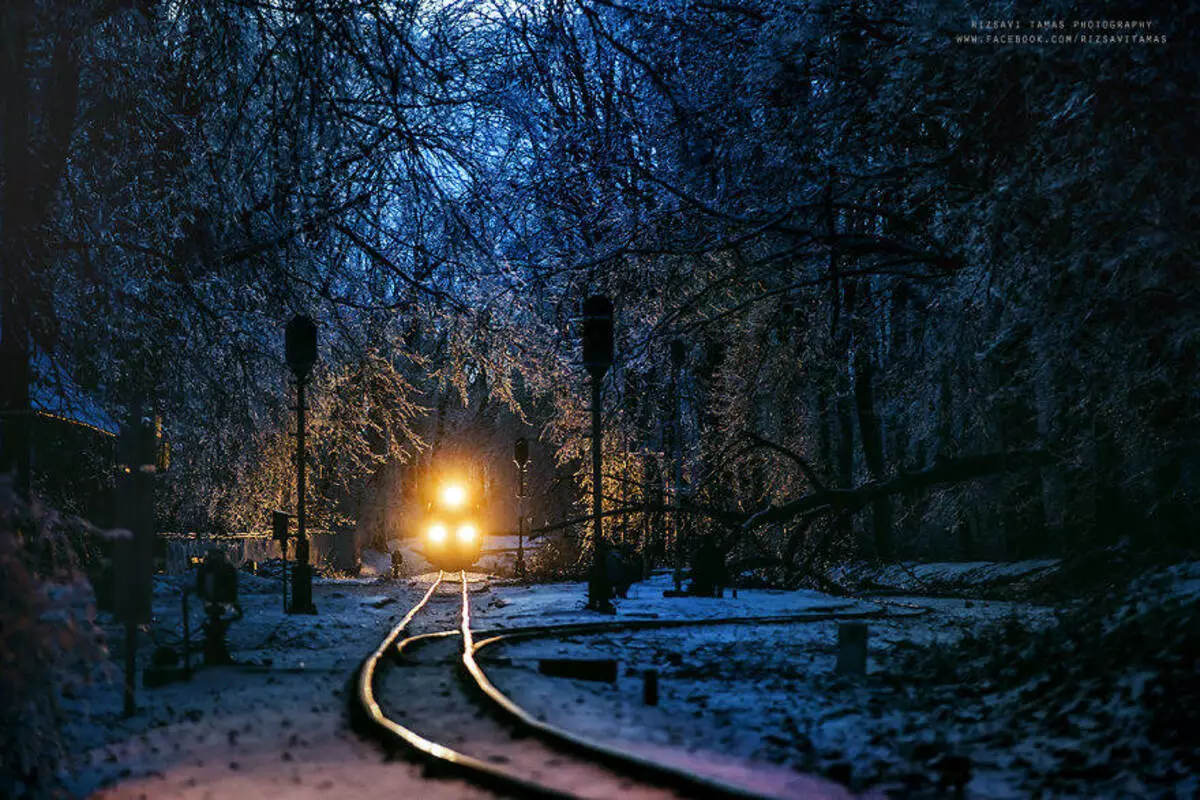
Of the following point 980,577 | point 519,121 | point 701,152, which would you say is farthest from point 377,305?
point 980,577

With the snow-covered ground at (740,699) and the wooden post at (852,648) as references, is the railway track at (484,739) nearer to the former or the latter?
the snow-covered ground at (740,699)

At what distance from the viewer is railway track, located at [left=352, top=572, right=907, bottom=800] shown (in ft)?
19.3

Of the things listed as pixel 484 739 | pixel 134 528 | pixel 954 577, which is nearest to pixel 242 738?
pixel 484 739

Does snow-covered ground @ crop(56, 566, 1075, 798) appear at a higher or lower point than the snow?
lower

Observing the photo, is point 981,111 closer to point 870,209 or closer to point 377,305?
point 870,209

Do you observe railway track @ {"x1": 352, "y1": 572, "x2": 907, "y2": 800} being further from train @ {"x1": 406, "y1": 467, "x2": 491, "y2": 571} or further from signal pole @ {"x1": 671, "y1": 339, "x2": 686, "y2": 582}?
train @ {"x1": 406, "y1": 467, "x2": 491, "y2": 571}

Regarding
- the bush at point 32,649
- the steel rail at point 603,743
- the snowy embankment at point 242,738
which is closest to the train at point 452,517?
the steel rail at point 603,743

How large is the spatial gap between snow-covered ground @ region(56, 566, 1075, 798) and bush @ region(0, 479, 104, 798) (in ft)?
0.81

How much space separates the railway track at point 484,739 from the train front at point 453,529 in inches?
1373

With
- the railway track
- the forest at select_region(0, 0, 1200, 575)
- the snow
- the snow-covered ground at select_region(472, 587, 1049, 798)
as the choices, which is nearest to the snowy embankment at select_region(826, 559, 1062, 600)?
the snow

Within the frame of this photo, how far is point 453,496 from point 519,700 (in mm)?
47555

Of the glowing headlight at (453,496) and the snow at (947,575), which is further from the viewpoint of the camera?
the glowing headlight at (453,496)

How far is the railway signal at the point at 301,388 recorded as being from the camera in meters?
16.5

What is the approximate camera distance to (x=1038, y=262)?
9.74m
